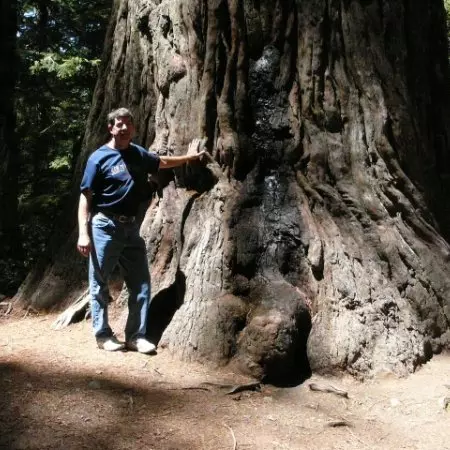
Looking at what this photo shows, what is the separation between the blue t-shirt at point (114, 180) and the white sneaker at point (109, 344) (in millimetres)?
1050

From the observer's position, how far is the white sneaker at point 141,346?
4.64m

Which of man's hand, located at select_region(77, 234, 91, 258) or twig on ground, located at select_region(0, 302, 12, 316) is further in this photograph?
twig on ground, located at select_region(0, 302, 12, 316)

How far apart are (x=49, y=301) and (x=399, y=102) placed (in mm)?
3947

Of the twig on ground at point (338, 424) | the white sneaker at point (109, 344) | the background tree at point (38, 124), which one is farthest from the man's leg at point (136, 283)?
the background tree at point (38, 124)

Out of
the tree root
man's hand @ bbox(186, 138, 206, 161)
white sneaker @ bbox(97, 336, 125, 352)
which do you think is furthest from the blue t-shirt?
the tree root

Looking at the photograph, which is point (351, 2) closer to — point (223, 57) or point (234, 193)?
point (223, 57)

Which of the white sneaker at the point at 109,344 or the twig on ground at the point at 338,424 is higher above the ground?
the white sneaker at the point at 109,344

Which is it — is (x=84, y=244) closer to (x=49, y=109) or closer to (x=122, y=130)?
(x=122, y=130)

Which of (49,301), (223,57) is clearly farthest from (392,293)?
(49,301)

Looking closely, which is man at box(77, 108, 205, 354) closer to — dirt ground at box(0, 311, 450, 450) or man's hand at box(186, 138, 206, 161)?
dirt ground at box(0, 311, 450, 450)

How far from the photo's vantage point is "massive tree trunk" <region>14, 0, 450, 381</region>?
4512mm

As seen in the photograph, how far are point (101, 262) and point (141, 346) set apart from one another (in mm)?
760

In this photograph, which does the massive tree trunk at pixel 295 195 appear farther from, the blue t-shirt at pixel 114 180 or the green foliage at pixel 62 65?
the green foliage at pixel 62 65

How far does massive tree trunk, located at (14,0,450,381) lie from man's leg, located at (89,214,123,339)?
21.2 inches
